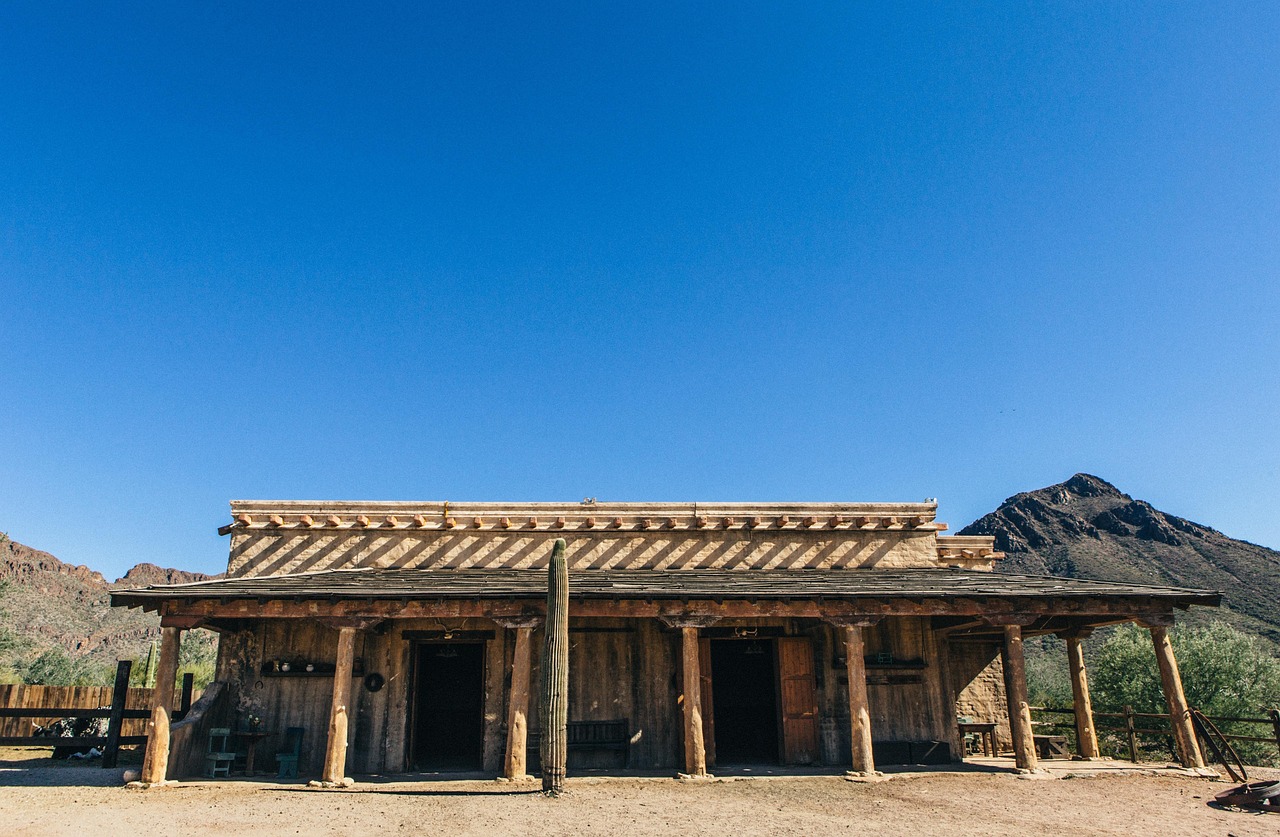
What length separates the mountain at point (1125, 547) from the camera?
45.3 meters

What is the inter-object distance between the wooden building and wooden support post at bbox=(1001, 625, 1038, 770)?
36 mm

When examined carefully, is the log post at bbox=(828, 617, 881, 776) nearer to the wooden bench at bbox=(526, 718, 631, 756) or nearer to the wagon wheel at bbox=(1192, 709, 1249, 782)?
the wooden bench at bbox=(526, 718, 631, 756)

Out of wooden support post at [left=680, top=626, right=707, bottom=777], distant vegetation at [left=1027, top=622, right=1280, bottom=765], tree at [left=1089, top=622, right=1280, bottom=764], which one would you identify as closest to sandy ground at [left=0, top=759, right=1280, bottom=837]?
wooden support post at [left=680, top=626, right=707, bottom=777]

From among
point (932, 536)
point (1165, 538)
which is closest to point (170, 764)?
point (932, 536)

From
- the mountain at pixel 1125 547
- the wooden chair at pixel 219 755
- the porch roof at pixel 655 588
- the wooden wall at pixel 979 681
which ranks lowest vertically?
the wooden chair at pixel 219 755

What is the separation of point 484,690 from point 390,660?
179 centimetres

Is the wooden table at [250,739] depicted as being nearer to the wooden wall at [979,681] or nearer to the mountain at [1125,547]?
the wooden wall at [979,681]

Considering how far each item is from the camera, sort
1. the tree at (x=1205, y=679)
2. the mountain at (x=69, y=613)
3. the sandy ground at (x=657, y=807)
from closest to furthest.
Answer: the sandy ground at (x=657, y=807), the tree at (x=1205, y=679), the mountain at (x=69, y=613)

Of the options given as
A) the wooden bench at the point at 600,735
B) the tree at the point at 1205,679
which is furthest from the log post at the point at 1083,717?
the tree at the point at 1205,679

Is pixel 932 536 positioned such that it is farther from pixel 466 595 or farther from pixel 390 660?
pixel 390 660

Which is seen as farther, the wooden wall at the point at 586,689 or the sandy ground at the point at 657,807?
the wooden wall at the point at 586,689

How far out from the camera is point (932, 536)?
16828mm

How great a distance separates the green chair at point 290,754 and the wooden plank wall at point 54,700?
7.20 m

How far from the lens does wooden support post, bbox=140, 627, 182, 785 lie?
11.2 m
